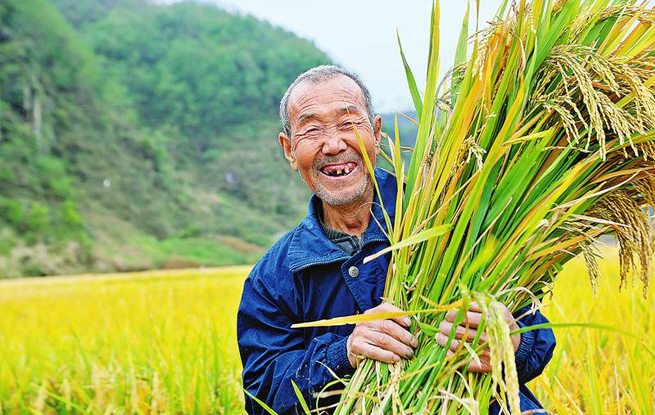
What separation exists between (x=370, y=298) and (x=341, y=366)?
0.76ft

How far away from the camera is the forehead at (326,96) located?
1911mm

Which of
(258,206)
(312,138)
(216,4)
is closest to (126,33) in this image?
(216,4)

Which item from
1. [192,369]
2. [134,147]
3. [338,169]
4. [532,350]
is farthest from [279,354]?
[134,147]

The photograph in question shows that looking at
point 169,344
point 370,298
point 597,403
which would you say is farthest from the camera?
point 169,344

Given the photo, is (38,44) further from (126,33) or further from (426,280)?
(426,280)

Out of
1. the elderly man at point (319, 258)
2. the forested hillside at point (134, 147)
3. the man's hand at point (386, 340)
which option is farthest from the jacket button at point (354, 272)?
the forested hillside at point (134, 147)

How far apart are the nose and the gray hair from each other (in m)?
0.17

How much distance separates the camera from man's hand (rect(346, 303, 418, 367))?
1.51 m

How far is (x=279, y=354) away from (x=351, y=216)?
45 cm

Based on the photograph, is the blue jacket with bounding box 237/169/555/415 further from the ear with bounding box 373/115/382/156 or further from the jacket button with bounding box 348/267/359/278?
the ear with bounding box 373/115/382/156

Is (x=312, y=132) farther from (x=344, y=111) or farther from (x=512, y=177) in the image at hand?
(x=512, y=177)

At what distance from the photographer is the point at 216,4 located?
277ft

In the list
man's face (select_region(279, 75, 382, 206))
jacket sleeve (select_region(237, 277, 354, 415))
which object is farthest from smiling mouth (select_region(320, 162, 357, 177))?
jacket sleeve (select_region(237, 277, 354, 415))

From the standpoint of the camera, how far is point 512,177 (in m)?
1.46
